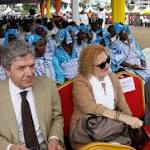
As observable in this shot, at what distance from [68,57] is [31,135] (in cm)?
310

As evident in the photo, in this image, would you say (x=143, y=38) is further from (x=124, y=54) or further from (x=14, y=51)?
(x=14, y=51)

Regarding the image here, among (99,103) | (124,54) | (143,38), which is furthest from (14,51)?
(143,38)

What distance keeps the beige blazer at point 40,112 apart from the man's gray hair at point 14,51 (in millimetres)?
212

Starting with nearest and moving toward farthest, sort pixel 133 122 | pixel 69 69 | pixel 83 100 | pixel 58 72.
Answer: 1. pixel 133 122
2. pixel 83 100
3. pixel 58 72
4. pixel 69 69

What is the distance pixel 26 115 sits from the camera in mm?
3430

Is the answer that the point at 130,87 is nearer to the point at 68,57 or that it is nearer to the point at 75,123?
the point at 75,123

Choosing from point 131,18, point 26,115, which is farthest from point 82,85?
point 131,18

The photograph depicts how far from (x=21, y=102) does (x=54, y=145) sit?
0.41 metres

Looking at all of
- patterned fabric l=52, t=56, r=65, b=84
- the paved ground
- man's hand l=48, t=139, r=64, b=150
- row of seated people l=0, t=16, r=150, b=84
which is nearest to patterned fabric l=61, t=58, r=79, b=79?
row of seated people l=0, t=16, r=150, b=84

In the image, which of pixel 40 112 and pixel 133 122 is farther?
pixel 133 122

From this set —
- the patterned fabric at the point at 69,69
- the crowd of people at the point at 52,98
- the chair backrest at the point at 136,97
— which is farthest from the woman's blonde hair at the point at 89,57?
the patterned fabric at the point at 69,69

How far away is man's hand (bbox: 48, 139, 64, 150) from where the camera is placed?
3396 mm

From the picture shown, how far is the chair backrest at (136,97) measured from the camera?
4.66 meters

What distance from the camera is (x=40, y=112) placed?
3.49 meters
